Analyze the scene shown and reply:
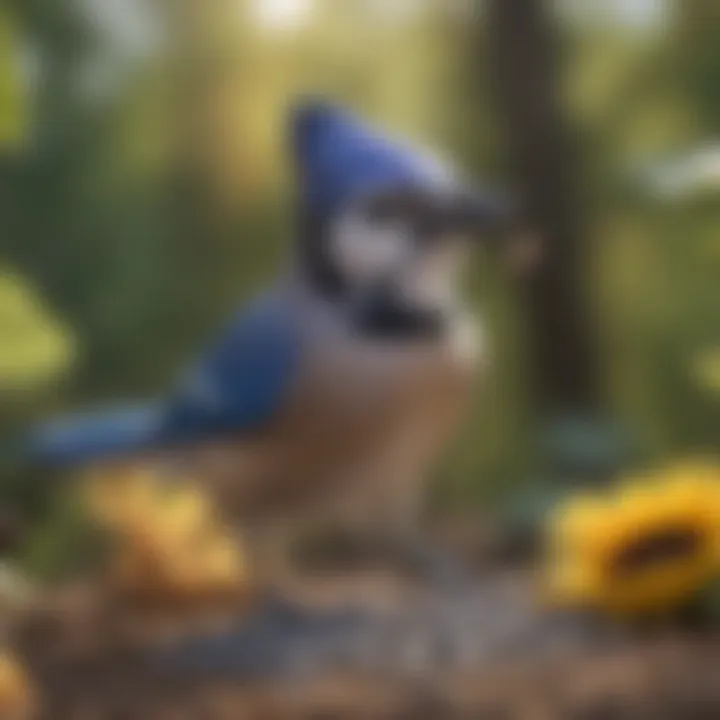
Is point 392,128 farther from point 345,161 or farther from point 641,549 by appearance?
point 641,549

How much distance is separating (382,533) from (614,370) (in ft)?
0.51

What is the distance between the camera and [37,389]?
0.71 m

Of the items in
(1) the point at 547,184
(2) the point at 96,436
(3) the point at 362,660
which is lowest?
(3) the point at 362,660

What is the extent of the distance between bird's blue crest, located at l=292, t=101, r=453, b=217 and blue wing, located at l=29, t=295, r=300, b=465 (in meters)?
0.07

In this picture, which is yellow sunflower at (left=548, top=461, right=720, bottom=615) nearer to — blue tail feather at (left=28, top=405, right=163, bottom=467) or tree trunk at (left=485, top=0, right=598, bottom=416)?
tree trunk at (left=485, top=0, right=598, bottom=416)

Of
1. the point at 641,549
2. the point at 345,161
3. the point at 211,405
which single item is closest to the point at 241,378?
the point at 211,405

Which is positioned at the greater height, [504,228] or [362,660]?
[504,228]

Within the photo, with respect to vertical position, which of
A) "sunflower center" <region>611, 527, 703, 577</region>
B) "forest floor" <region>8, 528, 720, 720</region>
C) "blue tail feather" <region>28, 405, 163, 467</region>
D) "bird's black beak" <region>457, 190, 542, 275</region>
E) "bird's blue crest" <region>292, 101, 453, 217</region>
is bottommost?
"forest floor" <region>8, 528, 720, 720</region>

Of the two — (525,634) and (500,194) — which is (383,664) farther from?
(500,194)

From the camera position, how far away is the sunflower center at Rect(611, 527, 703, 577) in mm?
699

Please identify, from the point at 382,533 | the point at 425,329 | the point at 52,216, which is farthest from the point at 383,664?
the point at 52,216

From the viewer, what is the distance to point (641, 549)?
701 millimetres

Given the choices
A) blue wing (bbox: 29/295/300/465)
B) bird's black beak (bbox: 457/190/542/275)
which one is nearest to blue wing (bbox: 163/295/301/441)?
blue wing (bbox: 29/295/300/465)

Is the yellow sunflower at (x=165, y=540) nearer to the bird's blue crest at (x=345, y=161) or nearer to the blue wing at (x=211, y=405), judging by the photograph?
the blue wing at (x=211, y=405)
